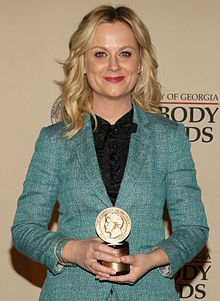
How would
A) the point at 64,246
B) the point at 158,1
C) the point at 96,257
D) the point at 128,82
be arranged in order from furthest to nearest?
Result: the point at 158,1 < the point at 128,82 < the point at 64,246 < the point at 96,257

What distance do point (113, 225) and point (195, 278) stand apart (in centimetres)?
172

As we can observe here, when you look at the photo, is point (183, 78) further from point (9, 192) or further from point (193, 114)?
point (9, 192)

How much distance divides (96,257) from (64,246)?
0.58ft

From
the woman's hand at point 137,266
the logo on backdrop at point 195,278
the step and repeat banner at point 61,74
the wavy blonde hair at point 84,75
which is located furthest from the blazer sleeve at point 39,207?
the logo on backdrop at point 195,278

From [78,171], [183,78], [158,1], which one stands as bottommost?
[78,171]

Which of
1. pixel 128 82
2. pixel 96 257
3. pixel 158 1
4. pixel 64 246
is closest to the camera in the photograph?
pixel 96 257

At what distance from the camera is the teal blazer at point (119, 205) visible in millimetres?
2318

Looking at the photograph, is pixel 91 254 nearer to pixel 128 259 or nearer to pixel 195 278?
pixel 128 259

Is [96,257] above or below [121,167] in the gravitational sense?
below

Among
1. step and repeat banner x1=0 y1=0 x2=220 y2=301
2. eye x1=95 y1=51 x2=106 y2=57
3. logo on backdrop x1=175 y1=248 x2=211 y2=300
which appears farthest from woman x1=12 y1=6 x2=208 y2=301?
logo on backdrop x1=175 y1=248 x2=211 y2=300

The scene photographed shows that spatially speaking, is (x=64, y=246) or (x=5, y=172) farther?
(x=5, y=172)

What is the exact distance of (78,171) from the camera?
2385 mm

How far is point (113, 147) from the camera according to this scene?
2451 millimetres

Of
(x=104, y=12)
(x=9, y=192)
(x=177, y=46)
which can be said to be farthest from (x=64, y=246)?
(x=177, y=46)
